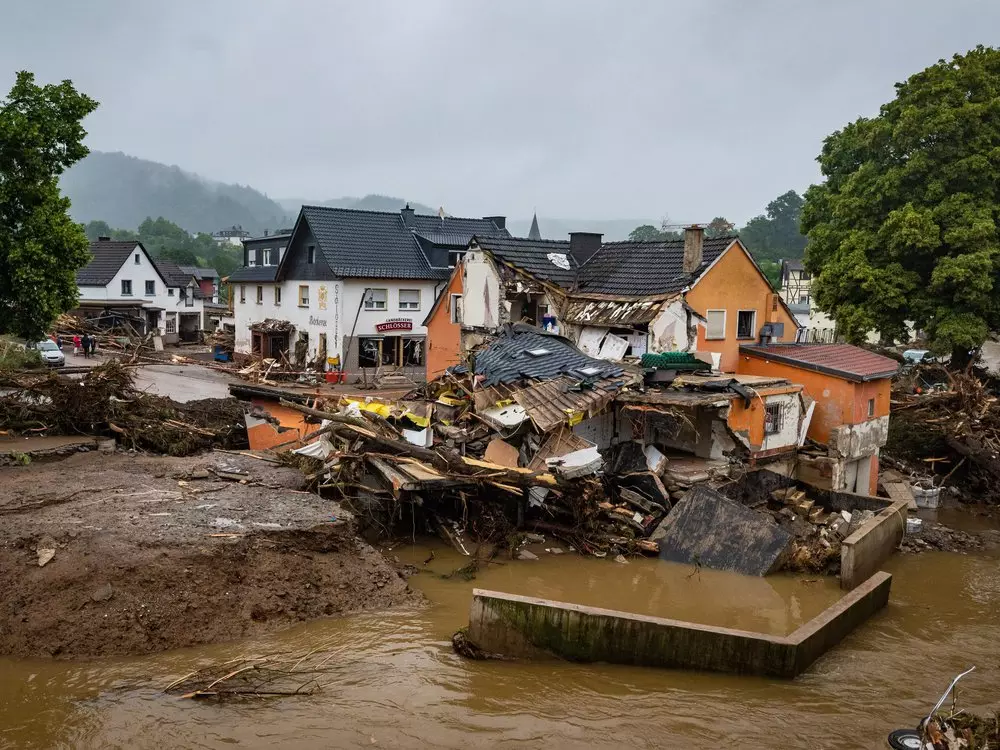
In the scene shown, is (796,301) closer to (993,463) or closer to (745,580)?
(993,463)

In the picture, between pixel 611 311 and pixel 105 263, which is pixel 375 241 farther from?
pixel 105 263

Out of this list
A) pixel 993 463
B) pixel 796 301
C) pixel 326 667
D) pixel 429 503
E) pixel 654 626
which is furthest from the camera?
pixel 796 301

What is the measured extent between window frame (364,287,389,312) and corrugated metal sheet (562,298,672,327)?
13874 mm

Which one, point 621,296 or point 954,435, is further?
point 954,435

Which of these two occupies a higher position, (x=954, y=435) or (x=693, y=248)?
(x=693, y=248)

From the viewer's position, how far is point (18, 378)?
61.4ft

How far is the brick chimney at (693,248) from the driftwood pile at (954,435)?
928 centimetres

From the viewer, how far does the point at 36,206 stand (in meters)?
17.9

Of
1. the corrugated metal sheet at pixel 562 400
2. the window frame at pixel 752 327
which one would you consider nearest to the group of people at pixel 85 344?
the corrugated metal sheet at pixel 562 400

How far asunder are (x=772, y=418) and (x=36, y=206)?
18.5 metres

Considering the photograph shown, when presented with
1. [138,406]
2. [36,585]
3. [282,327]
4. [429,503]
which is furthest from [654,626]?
[282,327]

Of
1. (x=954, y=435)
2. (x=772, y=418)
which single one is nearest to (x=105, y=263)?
(x=772, y=418)

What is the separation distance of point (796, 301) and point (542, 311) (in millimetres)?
46225

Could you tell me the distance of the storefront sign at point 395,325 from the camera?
119ft
